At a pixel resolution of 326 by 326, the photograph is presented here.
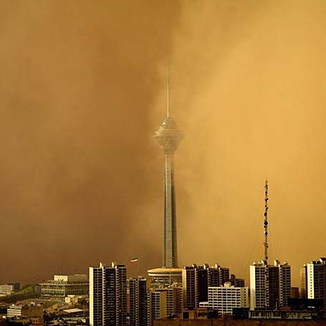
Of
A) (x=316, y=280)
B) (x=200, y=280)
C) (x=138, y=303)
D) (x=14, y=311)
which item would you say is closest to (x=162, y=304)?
(x=138, y=303)

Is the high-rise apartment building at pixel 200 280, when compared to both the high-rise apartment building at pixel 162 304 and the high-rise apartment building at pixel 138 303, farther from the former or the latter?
the high-rise apartment building at pixel 138 303

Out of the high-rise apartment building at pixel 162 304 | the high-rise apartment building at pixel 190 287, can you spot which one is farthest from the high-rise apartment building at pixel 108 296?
the high-rise apartment building at pixel 190 287

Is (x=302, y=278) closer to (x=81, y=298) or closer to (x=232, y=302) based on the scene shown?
(x=232, y=302)

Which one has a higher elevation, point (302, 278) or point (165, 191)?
point (165, 191)

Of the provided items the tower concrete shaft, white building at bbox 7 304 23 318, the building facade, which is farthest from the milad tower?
white building at bbox 7 304 23 318

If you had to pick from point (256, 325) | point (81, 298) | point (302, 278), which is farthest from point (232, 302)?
point (81, 298)

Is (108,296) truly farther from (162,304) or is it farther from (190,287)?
(190,287)
